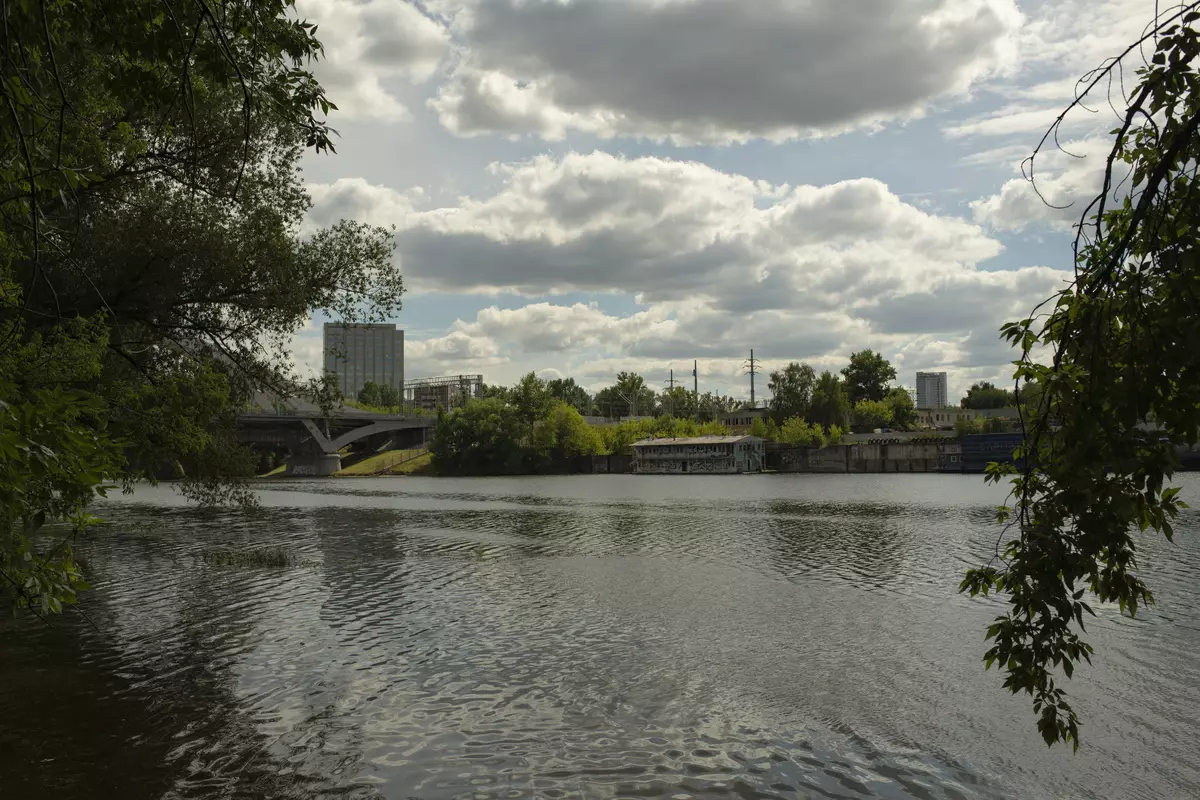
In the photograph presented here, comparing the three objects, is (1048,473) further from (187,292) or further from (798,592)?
(187,292)

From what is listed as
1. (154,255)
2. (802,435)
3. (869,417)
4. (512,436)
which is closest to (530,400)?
(512,436)

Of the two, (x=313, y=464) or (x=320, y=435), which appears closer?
(x=320, y=435)

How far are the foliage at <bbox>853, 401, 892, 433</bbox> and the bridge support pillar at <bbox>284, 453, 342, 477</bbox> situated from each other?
96.2 m

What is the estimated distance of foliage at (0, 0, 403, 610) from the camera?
265 inches

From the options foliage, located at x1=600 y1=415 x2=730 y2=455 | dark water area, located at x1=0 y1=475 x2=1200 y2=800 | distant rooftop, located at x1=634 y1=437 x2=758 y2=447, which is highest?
foliage, located at x1=600 y1=415 x2=730 y2=455

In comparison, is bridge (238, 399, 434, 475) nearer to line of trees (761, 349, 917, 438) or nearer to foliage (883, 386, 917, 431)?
line of trees (761, 349, 917, 438)

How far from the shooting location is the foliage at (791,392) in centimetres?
15438

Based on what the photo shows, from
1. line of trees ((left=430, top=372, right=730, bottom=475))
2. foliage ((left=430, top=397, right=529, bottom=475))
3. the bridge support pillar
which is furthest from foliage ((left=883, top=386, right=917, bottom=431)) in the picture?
the bridge support pillar

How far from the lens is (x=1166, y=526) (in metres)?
5.03

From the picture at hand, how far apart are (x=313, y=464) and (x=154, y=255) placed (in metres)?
118

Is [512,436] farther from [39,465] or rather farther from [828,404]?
[39,465]

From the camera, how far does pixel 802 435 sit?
137 metres

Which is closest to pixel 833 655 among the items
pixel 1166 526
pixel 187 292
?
pixel 1166 526

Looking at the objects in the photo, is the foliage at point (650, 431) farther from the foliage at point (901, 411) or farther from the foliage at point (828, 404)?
the foliage at point (901, 411)
